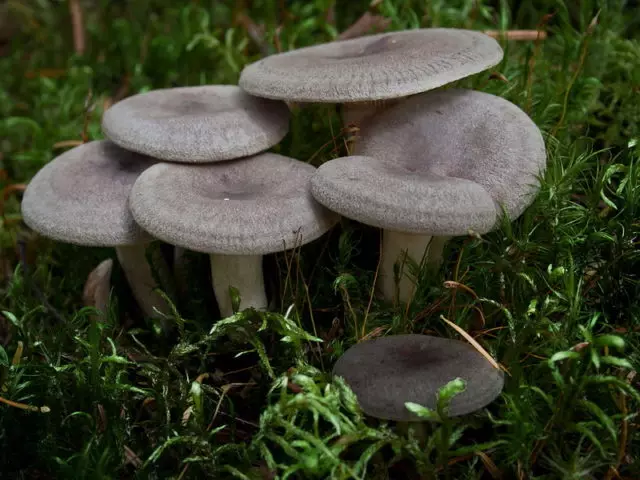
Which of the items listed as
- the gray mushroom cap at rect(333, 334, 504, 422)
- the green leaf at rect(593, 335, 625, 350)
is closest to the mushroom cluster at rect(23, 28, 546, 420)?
the gray mushroom cap at rect(333, 334, 504, 422)

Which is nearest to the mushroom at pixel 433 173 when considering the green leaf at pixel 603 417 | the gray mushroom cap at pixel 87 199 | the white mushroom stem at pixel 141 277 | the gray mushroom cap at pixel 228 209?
the gray mushroom cap at pixel 228 209

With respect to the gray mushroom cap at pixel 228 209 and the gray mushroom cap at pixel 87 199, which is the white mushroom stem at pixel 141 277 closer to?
the gray mushroom cap at pixel 87 199

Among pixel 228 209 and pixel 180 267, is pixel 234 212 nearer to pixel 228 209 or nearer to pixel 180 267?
pixel 228 209

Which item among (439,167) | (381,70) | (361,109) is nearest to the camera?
(381,70)

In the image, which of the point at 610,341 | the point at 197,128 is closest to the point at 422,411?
the point at 610,341

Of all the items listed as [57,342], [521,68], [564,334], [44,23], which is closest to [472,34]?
[521,68]

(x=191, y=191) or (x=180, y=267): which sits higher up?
(x=191, y=191)

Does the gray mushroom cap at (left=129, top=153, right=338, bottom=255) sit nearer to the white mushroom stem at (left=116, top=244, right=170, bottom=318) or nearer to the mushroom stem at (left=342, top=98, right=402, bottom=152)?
the mushroom stem at (left=342, top=98, right=402, bottom=152)

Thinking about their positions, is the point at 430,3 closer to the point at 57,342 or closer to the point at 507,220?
the point at 507,220
